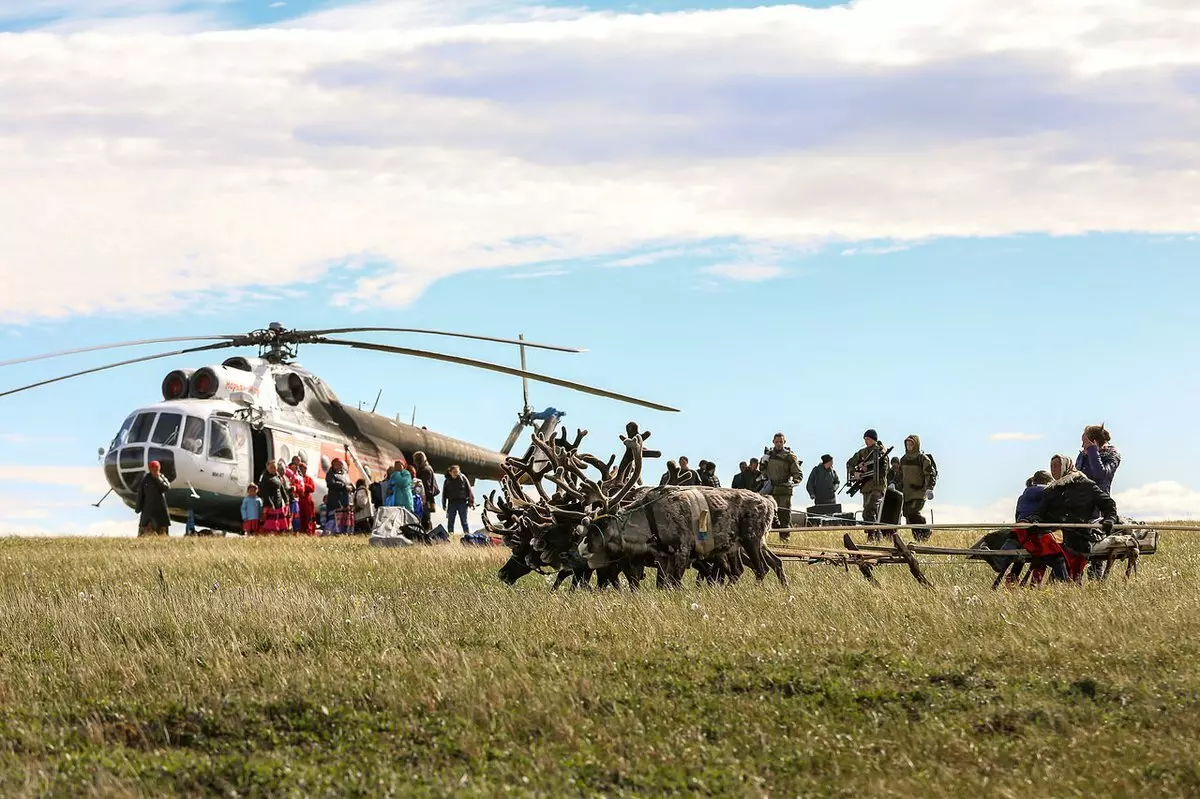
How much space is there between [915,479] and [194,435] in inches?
578

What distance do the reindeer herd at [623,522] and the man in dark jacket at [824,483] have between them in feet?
47.9

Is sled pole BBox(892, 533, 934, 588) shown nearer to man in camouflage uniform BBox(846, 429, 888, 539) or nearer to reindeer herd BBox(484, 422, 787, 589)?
reindeer herd BBox(484, 422, 787, 589)

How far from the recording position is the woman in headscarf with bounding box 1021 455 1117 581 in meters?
14.0

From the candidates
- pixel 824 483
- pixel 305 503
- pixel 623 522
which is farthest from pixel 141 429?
pixel 623 522

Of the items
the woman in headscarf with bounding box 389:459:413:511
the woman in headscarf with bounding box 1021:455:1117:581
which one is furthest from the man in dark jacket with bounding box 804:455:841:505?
the woman in headscarf with bounding box 1021:455:1117:581

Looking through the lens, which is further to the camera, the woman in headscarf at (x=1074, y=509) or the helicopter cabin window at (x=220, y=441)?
the helicopter cabin window at (x=220, y=441)

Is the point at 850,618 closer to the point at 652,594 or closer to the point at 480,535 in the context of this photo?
the point at 652,594

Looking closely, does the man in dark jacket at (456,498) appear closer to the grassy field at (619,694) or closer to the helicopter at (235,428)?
the helicopter at (235,428)

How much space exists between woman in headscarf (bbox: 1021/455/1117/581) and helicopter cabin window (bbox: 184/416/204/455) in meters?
18.6

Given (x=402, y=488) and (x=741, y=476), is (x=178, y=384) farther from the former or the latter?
(x=741, y=476)

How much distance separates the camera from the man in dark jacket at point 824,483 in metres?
29.1

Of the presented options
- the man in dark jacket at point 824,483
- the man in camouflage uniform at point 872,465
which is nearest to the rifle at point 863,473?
the man in camouflage uniform at point 872,465

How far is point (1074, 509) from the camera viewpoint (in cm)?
1408

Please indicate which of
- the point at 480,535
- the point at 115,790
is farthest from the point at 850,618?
the point at 480,535
